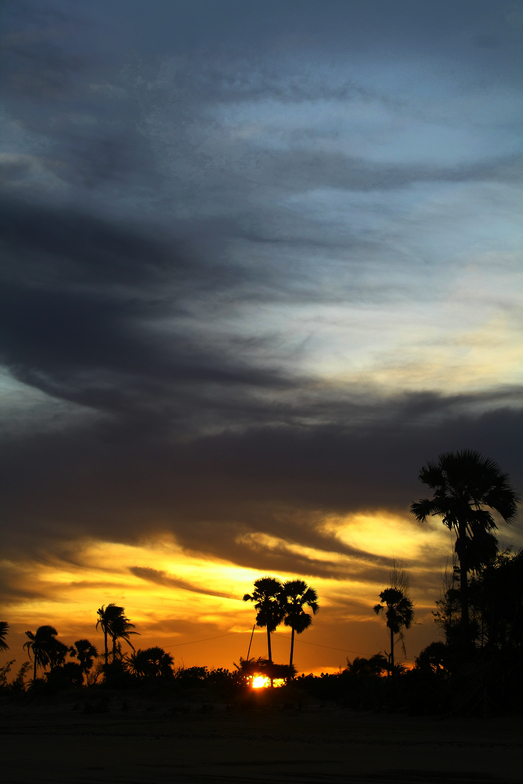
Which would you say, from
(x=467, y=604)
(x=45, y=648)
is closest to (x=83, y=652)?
(x=45, y=648)

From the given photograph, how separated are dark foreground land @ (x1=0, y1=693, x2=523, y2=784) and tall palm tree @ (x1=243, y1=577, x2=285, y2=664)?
1965 cm

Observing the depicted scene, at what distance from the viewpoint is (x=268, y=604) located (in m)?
50.8

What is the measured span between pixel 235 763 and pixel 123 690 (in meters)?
25.9

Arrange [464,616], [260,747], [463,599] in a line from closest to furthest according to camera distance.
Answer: [260,747] → [464,616] → [463,599]

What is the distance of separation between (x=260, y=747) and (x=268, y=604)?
1412 inches

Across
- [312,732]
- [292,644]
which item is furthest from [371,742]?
[292,644]

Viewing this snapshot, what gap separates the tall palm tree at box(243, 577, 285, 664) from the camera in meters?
50.1

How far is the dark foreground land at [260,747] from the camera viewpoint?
1077 cm

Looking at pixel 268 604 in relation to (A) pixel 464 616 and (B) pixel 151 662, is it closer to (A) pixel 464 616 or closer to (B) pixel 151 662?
(B) pixel 151 662

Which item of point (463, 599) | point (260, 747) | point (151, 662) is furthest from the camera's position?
point (151, 662)

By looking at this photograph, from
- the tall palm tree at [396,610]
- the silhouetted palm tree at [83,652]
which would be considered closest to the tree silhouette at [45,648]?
the silhouetted palm tree at [83,652]

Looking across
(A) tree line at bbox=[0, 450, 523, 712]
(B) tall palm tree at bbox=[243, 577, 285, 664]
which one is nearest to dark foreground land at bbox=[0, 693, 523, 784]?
(A) tree line at bbox=[0, 450, 523, 712]

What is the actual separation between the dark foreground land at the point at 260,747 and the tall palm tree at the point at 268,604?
774 inches

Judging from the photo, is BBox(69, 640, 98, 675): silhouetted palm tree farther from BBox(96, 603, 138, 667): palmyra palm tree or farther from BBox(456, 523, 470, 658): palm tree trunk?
BBox(456, 523, 470, 658): palm tree trunk
